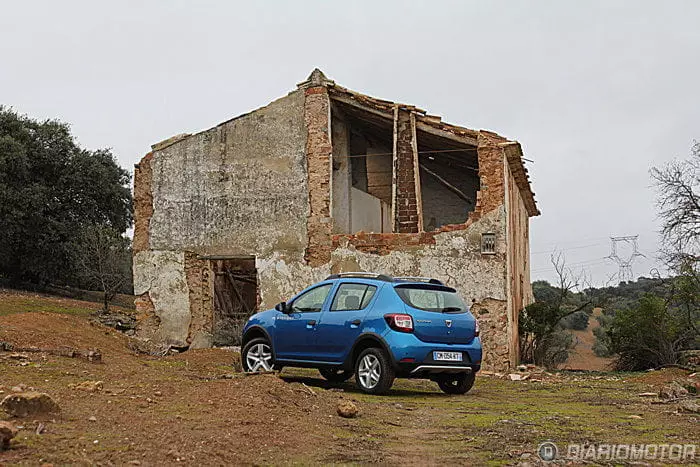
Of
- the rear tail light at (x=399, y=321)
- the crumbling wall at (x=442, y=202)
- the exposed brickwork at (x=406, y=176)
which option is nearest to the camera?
the rear tail light at (x=399, y=321)

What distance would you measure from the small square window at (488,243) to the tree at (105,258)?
14.2 metres

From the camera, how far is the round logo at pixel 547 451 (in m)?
6.13

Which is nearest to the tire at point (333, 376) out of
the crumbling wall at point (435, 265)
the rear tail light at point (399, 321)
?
the rear tail light at point (399, 321)

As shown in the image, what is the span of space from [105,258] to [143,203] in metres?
9.84

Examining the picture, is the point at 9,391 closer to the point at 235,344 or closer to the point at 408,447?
the point at 408,447

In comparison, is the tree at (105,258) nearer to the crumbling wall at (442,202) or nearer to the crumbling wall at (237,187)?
the crumbling wall at (237,187)

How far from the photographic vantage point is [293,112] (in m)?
20.0

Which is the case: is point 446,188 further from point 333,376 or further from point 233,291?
point 333,376

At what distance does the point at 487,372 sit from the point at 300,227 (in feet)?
19.0

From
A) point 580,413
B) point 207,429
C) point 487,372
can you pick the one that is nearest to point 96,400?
point 207,429

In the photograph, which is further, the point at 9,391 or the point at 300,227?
the point at 300,227

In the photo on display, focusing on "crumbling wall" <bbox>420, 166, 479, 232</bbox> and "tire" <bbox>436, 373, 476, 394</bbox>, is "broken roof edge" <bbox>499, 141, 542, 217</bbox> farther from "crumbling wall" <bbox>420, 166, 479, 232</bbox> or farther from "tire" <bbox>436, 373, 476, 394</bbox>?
"tire" <bbox>436, 373, 476, 394</bbox>

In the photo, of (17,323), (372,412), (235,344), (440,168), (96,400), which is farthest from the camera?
(440,168)

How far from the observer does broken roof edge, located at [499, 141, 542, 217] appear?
18.1 metres
